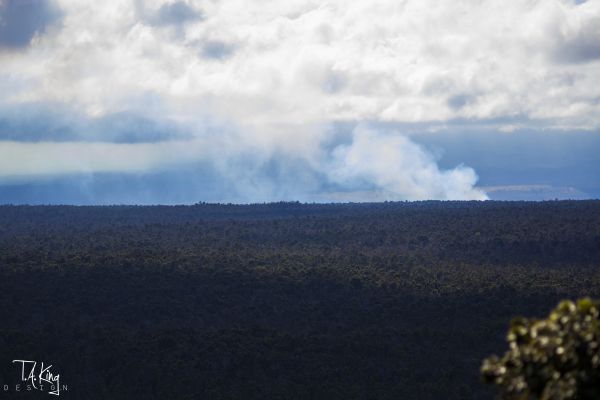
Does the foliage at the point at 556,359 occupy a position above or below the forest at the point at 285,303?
below

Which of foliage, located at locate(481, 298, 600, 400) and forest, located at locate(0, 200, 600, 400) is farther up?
forest, located at locate(0, 200, 600, 400)

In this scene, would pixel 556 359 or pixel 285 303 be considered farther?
pixel 285 303

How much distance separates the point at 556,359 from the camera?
1165 centimetres

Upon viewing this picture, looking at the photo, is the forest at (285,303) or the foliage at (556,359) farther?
the forest at (285,303)

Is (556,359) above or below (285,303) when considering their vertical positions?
below

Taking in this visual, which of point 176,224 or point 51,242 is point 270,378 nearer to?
point 51,242

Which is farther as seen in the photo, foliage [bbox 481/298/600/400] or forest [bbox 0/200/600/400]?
forest [bbox 0/200/600/400]

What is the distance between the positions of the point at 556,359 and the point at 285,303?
4186 centimetres

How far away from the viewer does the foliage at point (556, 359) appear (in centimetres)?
1137

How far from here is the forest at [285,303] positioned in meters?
42.5

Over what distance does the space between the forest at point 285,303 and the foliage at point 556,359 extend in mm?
28954

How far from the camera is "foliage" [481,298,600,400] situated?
1137cm

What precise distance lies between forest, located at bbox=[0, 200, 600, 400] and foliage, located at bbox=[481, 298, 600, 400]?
28954mm

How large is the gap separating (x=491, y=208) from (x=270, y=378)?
52.7m
